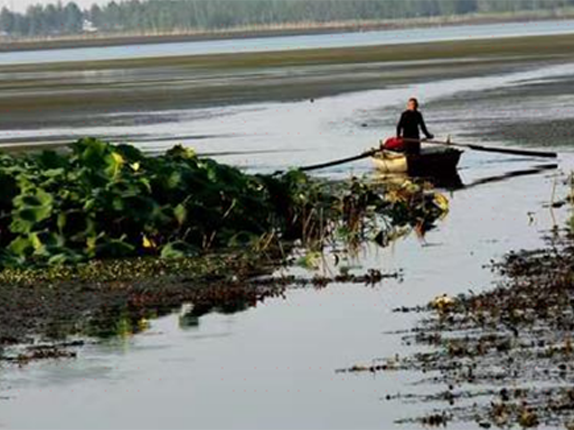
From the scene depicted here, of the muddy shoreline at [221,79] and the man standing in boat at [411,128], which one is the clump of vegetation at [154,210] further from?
the muddy shoreline at [221,79]

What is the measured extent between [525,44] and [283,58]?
17.3 metres

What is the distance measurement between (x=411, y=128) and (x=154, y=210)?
492 inches

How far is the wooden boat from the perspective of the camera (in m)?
40.3

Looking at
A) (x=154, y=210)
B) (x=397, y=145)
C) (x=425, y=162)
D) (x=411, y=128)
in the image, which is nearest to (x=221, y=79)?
(x=411, y=128)

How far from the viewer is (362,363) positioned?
19.8m

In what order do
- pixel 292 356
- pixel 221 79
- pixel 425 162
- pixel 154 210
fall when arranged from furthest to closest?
pixel 221 79, pixel 425 162, pixel 154 210, pixel 292 356

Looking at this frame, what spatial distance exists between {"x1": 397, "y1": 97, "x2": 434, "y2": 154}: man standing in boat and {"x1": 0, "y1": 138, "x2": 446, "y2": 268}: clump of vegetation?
7.65 m

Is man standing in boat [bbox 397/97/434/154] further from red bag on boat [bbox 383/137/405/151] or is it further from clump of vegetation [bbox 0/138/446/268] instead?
clump of vegetation [bbox 0/138/446/268]

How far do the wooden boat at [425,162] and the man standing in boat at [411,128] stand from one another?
7.4 inches

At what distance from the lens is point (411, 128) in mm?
41281

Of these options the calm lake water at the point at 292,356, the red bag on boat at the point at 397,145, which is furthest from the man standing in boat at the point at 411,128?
the calm lake water at the point at 292,356

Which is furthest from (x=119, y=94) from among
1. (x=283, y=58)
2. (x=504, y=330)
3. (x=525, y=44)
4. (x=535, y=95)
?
(x=504, y=330)

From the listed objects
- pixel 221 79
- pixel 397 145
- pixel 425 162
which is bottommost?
pixel 221 79

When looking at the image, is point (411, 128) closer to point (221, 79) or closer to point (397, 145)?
point (397, 145)
